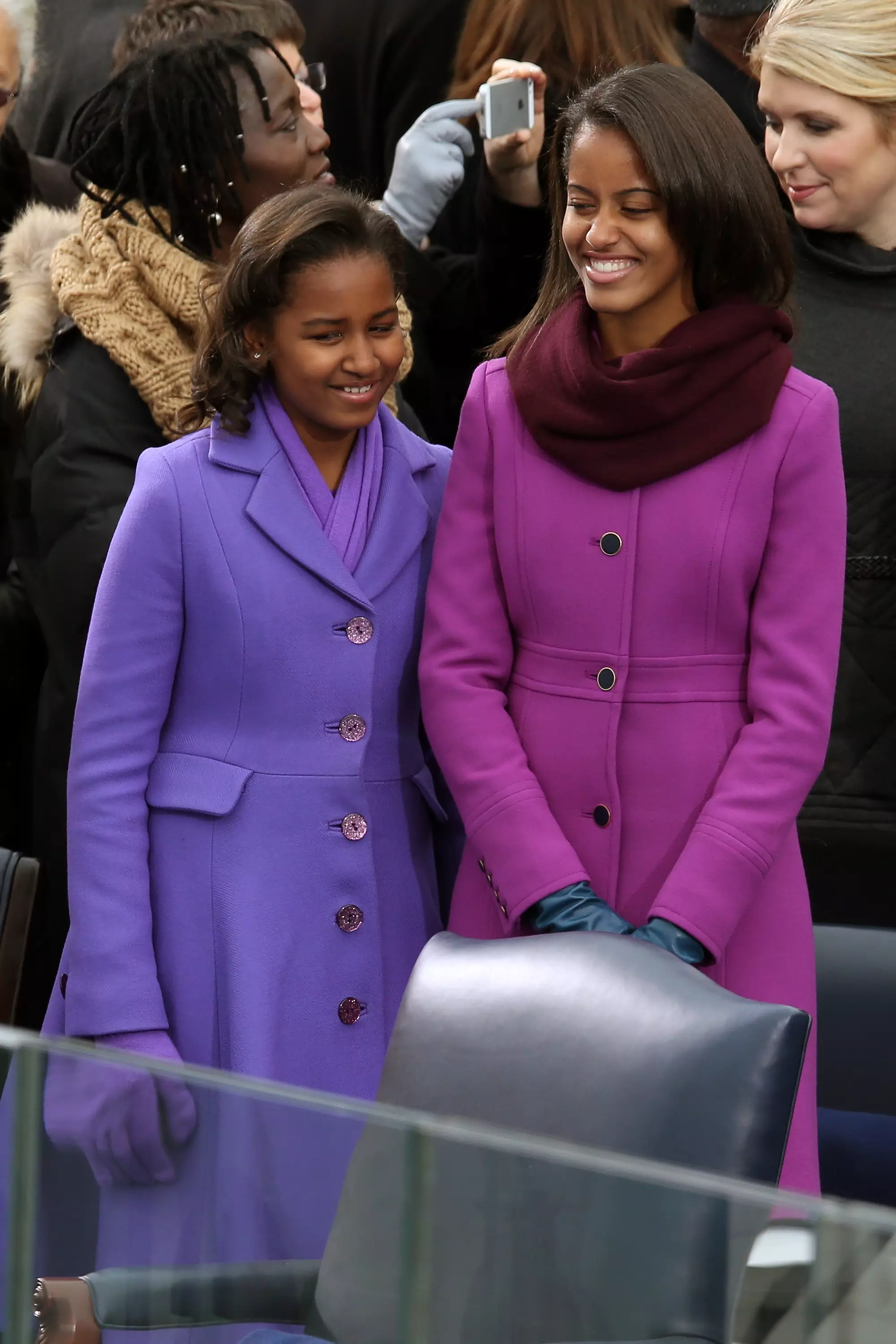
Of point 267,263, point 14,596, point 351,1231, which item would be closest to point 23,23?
point 14,596

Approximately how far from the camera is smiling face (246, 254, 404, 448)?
2.14m

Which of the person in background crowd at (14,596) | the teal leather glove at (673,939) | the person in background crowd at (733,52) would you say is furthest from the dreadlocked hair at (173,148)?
the teal leather glove at (673,939)

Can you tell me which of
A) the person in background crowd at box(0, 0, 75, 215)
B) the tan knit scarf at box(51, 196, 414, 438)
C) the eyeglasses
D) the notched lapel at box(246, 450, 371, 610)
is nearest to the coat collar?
the notched lapel at box(246, 450, 371, 610)

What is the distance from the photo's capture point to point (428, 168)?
9.80ft

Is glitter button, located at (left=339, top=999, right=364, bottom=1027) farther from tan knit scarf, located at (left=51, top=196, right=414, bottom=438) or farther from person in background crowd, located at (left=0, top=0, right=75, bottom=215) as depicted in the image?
person in background crowd, located at (left=0, top=0, right=75, bottom=215)

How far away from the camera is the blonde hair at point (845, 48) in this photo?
2545 mm

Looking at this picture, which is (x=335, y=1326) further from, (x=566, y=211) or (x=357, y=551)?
(x=566, y=211)

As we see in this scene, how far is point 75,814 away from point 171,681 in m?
0.18

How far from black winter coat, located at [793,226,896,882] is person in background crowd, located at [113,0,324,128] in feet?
2.46

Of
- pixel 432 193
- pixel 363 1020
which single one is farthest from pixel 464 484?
pixel 432 193

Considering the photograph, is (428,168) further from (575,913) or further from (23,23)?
(575,913)

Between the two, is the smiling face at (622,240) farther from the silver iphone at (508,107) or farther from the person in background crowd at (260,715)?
the silver iphone at (508,107)

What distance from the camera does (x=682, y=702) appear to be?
82.8 inches

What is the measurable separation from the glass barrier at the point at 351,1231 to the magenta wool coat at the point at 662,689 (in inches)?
29.0
